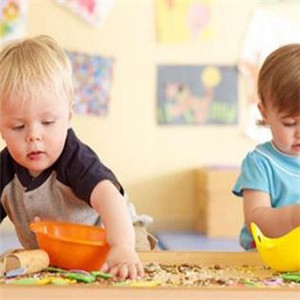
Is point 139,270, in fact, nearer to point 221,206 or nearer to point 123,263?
point 123,263

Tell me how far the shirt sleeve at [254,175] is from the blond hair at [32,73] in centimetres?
21

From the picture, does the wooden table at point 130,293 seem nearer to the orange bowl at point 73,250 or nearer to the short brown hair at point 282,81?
the orange bowl at point 73,250

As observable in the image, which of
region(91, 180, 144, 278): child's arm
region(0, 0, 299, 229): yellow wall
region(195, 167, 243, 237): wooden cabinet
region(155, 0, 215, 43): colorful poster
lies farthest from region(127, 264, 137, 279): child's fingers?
region(155, 0, 215, 43): colorful poster

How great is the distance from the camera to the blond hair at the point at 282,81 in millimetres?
738

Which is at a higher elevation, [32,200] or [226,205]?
[32,200]

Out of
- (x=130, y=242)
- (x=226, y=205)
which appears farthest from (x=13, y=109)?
(x=226, y=205)

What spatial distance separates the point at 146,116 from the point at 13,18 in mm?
531

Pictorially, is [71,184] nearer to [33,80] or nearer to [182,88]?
[33,80]

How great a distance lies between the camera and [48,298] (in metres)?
0.45

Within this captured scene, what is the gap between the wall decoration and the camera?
2.44 metres

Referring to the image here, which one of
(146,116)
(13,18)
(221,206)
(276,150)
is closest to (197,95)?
(146,116)

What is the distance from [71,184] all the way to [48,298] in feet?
0.74

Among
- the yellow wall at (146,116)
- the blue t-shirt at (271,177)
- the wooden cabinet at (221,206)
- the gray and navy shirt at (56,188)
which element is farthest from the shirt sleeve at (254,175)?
the yellow wall at (146,116)

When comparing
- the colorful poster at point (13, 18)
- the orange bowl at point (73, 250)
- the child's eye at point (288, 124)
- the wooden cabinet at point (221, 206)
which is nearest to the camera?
the orange bowl at point (73, 250)
